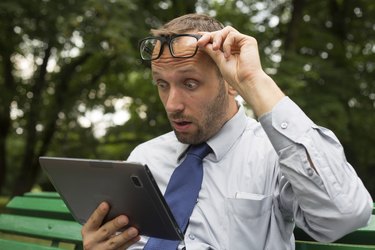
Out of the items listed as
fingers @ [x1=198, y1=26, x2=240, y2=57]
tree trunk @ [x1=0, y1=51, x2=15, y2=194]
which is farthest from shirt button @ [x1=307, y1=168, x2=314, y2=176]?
tree trunk @ [x1=0, y1=51, x2=15, y2=194]

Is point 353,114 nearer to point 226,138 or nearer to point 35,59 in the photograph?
point 35,59

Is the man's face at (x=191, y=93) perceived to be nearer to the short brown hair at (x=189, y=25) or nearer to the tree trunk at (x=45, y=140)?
the short brown hair at (x=189, y=25)

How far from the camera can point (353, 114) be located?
306 inches

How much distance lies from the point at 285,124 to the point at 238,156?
54cm

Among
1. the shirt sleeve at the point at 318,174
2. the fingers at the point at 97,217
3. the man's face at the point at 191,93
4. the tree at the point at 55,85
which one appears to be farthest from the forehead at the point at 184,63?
the tree at the point at 55,85

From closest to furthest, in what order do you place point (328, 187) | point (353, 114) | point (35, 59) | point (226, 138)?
1. point (328, 187)
2. point (226, 138)
3. point (353, 114)
4. point (35, 59)

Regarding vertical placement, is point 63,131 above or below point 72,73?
below

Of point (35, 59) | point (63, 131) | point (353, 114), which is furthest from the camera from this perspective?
point (63, 131)

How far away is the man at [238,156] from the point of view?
5.57 ft

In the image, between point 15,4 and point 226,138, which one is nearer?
point 226,138

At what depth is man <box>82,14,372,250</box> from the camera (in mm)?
1699

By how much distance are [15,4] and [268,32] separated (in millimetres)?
3608

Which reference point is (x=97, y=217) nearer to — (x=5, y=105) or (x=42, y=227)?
(x=42, y=227)

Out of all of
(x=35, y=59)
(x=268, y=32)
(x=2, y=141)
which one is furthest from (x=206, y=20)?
(x=2, y=141)
